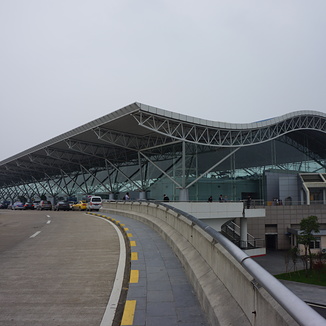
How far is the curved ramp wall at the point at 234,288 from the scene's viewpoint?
2338mm

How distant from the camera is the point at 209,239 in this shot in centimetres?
561

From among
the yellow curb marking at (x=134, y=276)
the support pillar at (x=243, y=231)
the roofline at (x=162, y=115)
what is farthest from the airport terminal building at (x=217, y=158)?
the yellow curb marking at (x=134, y=276)

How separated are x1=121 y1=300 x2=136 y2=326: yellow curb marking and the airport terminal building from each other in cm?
2858

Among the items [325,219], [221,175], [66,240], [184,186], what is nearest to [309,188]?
[325,219]

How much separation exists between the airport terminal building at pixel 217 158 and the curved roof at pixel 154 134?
0.38 ft

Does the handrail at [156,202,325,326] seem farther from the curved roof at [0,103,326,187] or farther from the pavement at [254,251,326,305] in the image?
the curved roof at [0,103,326,187]

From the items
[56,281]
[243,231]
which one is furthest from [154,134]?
[56,281]

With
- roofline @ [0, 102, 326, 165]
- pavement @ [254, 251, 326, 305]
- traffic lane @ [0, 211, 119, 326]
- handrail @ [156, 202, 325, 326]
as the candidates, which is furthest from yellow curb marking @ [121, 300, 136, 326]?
roofline @ [0, 102, 326, 165]

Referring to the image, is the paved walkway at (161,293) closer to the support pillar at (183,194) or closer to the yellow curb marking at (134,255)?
the yellow curb marking at (134,255)

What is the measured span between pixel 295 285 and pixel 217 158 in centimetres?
1919

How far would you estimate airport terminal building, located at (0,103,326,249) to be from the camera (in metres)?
38.9

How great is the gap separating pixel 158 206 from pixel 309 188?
36.2 m

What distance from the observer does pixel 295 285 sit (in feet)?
86.4

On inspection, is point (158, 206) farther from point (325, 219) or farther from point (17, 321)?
point (325, 219)
